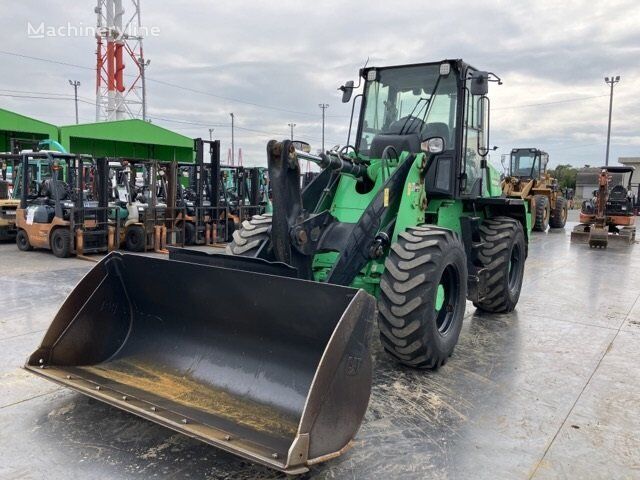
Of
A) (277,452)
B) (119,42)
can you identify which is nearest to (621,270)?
(277,452)

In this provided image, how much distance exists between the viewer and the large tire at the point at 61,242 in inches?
428

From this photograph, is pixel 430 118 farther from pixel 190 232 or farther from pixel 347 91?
pixel 190 232

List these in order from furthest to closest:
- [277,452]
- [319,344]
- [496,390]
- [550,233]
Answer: [550,233] < [496,390] < [319,344] < [277,452]

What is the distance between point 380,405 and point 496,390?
1025mm

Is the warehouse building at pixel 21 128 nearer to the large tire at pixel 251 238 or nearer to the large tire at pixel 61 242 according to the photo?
the large tire at pixel 61 242

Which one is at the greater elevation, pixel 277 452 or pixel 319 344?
pixel 319 344

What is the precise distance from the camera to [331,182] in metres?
5.27

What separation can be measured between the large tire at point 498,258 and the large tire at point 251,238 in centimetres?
264

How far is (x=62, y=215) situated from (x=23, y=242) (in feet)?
5.14

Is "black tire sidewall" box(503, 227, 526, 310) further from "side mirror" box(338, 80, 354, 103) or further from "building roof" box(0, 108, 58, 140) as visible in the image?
"building roof" box(0, 108, 58, 140)

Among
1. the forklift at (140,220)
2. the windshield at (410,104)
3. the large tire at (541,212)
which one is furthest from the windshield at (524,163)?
the windshield at (410,104)

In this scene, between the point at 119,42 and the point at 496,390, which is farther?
the point at 119,42

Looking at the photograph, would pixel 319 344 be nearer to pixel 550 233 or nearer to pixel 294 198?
pixel 294 198

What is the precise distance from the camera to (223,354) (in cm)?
373
